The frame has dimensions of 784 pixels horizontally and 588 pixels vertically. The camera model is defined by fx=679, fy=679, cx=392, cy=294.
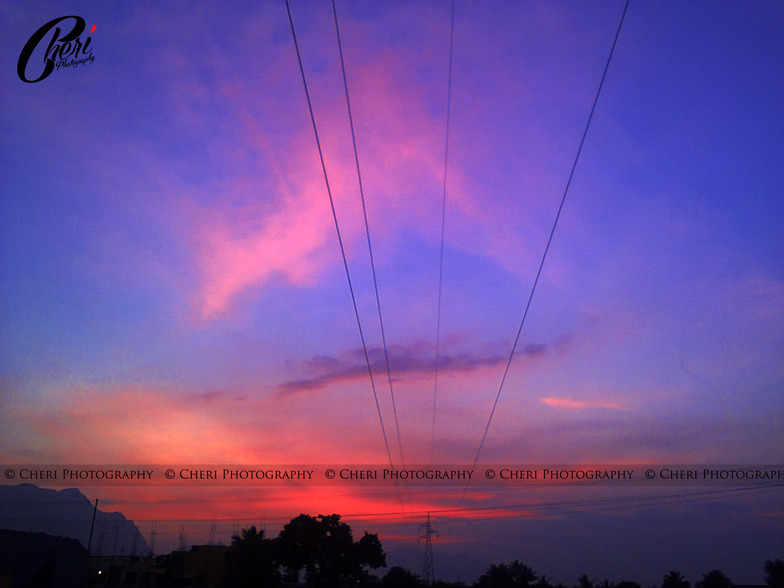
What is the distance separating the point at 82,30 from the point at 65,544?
137 feet

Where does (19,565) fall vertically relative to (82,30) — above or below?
below

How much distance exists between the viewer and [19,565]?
44000mm

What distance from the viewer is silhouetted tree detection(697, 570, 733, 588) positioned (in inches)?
2463

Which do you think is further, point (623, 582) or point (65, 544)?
point (623, 582)

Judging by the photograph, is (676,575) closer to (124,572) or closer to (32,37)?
(124,572)

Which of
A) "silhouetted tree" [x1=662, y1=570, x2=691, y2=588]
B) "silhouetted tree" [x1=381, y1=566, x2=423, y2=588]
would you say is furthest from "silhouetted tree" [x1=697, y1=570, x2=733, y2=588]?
"silhouetted tree" [x1=381, y1=566, x2=423, y2=588]

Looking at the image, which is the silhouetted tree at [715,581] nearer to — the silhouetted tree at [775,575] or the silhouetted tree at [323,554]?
the silhouetted tree at [775,575]

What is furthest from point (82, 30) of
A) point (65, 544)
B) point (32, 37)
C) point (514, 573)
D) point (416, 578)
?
point (416, 578)

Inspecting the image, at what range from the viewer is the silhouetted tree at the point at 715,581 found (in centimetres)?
6256

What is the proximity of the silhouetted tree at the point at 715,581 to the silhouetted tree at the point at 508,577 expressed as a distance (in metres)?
15.7

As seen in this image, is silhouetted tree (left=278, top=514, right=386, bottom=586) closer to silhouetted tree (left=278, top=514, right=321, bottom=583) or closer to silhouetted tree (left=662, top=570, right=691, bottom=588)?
silhouetted tree (left=278, top=514, right=321, bottom=583)

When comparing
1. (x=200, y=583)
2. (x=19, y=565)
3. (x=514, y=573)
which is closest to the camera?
(x=19, y=565)

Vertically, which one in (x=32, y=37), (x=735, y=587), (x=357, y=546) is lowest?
(x=735, y=587)

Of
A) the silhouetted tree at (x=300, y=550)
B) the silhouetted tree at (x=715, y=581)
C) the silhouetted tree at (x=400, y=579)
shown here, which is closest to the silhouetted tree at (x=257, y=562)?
the silhouetted tree at (x=300, y=550)
